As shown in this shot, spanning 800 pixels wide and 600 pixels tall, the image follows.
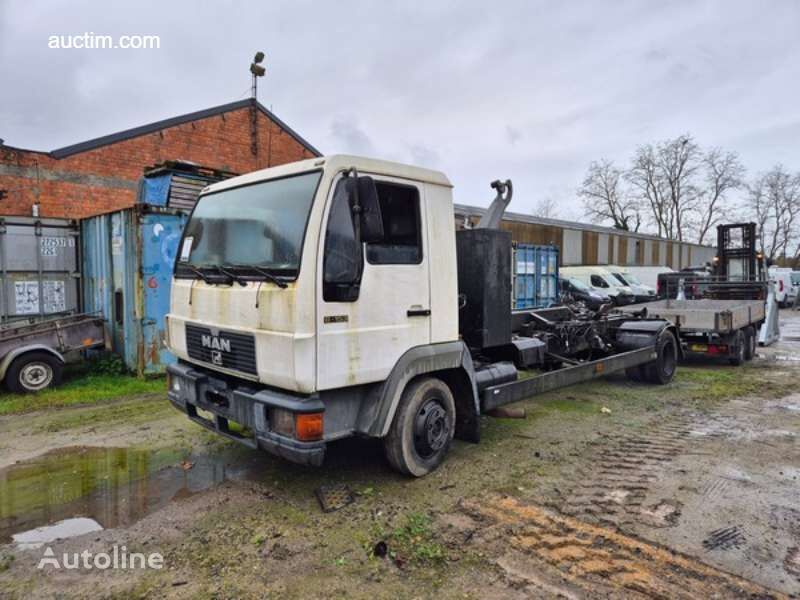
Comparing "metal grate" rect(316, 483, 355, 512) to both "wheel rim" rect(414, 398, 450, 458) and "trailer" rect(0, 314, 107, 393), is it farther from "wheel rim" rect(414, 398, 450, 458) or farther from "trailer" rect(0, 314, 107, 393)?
"trailer" rect(0, 314, 107, 393)

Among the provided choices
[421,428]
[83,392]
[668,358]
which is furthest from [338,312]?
[668,358]

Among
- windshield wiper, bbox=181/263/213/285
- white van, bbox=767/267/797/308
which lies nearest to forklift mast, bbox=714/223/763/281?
windshield wiper, bbox=181/263/213/285

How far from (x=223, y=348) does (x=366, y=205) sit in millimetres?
1559

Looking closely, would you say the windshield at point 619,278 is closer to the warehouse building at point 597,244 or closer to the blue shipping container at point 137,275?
the warehouse building at point 597,244

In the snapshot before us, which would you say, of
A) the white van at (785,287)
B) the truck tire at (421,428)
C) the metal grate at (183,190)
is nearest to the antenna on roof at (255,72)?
the metal grate at (183,190)

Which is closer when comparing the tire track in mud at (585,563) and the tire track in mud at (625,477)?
the tire track in mud at (585,563)

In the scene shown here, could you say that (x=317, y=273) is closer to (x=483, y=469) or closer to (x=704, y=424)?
(x=483, y=469)

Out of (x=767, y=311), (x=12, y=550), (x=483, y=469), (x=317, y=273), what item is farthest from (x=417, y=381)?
(x=767, y=311)

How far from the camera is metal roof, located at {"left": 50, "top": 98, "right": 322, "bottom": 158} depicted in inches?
517

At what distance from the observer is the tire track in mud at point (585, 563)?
2.85 metres

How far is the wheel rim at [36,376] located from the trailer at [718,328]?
9.34 metres

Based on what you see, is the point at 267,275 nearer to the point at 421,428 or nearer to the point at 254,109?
the point at 421,428

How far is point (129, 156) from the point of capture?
14.3m

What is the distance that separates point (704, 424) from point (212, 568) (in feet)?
18.3
